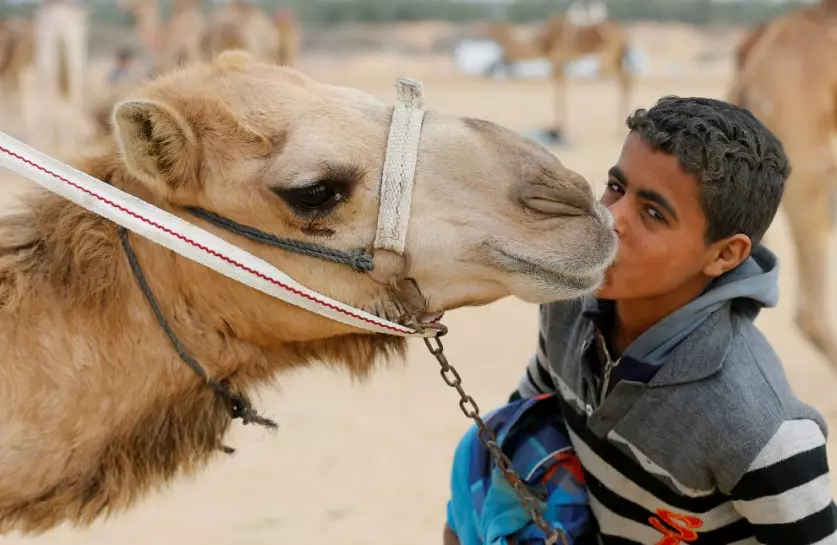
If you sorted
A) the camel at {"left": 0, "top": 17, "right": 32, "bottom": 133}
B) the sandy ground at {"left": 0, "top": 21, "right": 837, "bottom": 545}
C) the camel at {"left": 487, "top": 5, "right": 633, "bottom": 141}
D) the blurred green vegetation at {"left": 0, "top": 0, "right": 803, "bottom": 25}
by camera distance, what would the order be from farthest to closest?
the blurred green vegetation at {"left": 0, "top": 0, "right": 803, "bottom": 25} → the camel at {"left": 487, "top": 5, "right": 633, "bottom": 141} → the camel at {"left": 0, "top": 17, "right": 32, "bottom": 133} → the sandy ground at {"left": 0, "top": 21, "right": 837, "bottom": 545}

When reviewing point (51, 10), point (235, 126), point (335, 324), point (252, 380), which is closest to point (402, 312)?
point (335, 324)

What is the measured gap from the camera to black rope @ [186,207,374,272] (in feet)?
6.13

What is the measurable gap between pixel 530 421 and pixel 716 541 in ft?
1.64

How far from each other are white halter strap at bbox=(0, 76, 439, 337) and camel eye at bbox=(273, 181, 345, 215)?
0.09 m

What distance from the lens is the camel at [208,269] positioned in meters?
1.82

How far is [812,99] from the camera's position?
512cm

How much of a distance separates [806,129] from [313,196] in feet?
13.1

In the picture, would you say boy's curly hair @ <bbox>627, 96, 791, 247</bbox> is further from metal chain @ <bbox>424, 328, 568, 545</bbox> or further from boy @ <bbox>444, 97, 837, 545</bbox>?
metal chain @ <bbox>424, 328, 568, 545</bbox>

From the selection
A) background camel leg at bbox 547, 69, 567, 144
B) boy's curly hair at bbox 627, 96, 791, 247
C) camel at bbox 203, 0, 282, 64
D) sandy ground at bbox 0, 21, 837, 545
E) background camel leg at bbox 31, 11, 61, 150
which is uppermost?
boy's curly hair at bbox 627, 96, 791, 247

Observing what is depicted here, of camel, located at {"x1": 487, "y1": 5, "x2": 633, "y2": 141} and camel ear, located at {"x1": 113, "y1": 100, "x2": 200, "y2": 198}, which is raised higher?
camel ear, located at {"x1": 113, "y1": 100, "x2": 200, "y2": 198}

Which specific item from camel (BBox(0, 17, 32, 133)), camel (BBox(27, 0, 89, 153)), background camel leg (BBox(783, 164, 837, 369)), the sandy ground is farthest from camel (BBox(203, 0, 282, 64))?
background camel leg (BBox(783, 164, 837, 369))

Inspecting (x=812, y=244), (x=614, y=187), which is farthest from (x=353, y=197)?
(x=812, y=244)

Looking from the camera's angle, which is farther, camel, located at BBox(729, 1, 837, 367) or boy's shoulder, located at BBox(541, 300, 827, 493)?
camel, located at BBox(729, 1, 837, 367)

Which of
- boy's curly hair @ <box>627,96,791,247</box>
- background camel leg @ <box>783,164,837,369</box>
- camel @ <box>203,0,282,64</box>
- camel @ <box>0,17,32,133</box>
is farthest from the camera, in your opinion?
camel @ <box>0,17,32,133</box>
